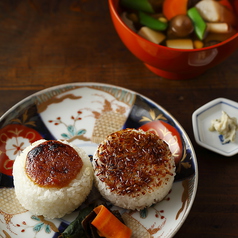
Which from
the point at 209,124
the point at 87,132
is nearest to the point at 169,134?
the point at 209,124

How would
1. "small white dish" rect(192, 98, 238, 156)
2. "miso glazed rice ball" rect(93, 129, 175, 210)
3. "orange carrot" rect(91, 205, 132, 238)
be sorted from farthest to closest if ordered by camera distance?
"small white dish" rect(192, 98, 238, 156)
"miso glazed rice ball" rect(93, 129, 175, 210)
"orange carrot" rect(91, 205, 132, 238)

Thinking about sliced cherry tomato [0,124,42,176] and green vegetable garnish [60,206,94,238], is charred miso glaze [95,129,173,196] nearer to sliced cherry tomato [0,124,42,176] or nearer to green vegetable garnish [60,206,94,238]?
green vegetable garnish [60,206,94,238]

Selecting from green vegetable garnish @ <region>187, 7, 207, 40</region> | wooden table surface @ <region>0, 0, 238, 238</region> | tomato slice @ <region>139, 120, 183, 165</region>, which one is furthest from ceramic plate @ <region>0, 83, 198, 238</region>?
green vegetable garnish @ <region>187, 7, 207, 40</region>

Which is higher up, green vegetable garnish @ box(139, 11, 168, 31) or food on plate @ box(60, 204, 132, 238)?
green vegetable garnish @ box(139, 11, 168, 31)

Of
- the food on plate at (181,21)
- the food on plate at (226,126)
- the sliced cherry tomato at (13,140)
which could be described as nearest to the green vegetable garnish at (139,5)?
the food on plate at (181,21)

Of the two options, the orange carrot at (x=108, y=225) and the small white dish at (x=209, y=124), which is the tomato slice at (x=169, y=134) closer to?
the small white dish at (x=209, y=124)

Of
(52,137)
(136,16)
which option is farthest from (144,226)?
(136,16)
